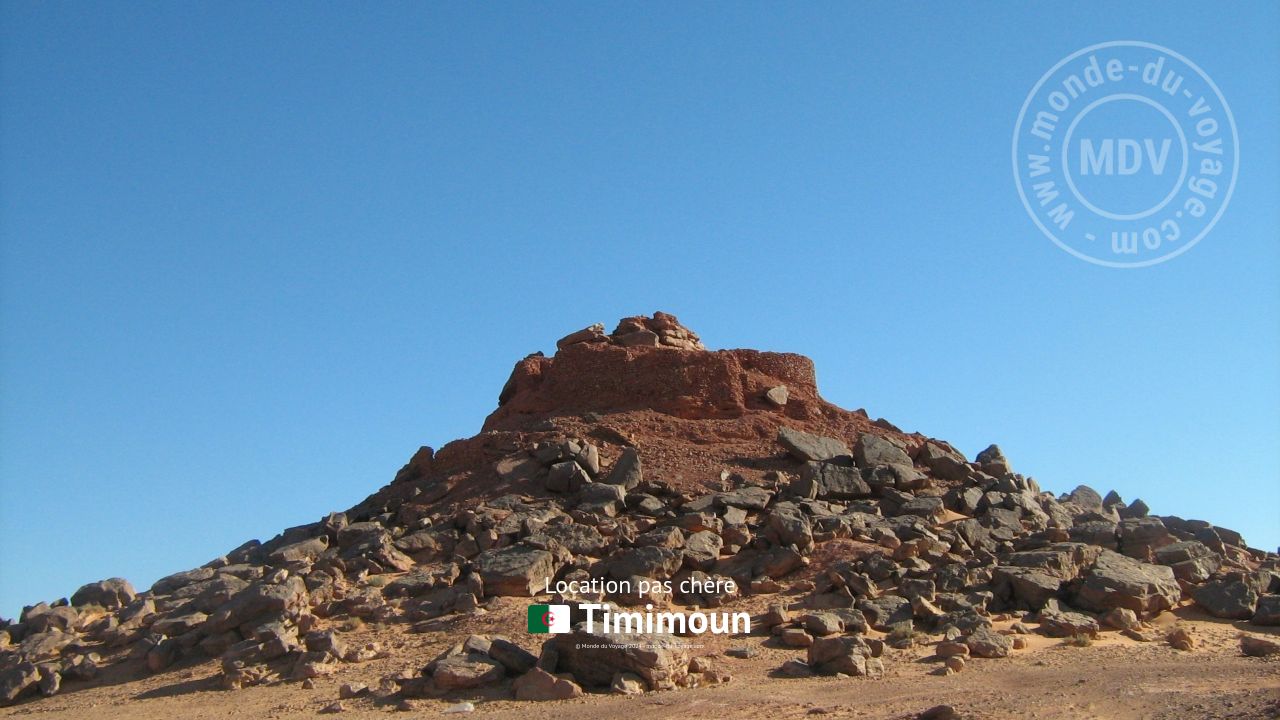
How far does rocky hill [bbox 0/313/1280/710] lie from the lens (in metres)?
17.0

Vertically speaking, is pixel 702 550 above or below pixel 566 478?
below

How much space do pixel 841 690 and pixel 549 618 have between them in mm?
4700

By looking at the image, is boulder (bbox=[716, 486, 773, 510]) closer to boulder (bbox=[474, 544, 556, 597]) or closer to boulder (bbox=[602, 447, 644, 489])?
boulder (bbox=[602, 447, 644, 489])

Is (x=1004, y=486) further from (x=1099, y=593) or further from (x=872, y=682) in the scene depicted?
(x=872, y=682)

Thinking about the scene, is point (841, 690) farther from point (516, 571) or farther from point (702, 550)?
point (516, 571)

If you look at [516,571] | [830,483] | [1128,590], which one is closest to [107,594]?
[516,571]

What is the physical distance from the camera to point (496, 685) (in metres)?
15.7

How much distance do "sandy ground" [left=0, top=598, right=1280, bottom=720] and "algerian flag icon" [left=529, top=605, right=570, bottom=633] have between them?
24 cm

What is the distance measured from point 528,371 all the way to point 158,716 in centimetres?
1266

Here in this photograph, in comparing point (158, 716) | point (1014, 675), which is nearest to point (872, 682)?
point (1014, 675)

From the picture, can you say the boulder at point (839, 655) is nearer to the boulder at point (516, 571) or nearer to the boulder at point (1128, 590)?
the boulder at point (1128, 590)

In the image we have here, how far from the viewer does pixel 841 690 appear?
14852 millimetres

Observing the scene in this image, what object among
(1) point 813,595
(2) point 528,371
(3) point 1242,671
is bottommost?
(3) point 1242,671

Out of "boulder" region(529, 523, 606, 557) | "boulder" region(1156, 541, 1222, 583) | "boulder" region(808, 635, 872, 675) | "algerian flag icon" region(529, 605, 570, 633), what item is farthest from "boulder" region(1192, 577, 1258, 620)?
"algerian flag icon" region(529, 605, 570, 633)
